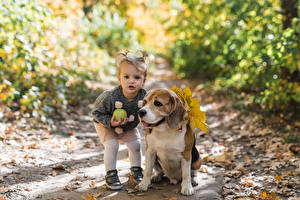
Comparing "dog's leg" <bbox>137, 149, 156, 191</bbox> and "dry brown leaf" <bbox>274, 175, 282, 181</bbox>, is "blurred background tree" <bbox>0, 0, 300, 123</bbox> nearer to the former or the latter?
"dry brown leaf" <bbox>274, 175, 282, 181</bbox>

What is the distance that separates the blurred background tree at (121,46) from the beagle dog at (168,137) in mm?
2565

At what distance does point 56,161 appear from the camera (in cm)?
435

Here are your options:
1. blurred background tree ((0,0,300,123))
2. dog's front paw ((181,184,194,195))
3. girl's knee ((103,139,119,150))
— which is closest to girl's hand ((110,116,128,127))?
girl's knee ((103,139,119,150))

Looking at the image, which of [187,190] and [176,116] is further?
[187,190]

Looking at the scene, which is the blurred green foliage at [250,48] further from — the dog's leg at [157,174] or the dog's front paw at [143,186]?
the dog's front paw at [143,186]

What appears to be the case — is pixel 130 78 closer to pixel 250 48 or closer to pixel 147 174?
pixel 147 174

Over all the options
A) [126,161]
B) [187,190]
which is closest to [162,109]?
[187,190]

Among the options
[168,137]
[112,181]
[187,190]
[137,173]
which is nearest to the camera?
[168,137]

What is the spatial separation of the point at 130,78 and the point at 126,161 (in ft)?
5.39

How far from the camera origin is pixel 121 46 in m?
11.8

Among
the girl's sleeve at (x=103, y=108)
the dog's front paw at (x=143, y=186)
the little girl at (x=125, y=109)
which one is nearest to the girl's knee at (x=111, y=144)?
the little girl at (x=125, y=109)

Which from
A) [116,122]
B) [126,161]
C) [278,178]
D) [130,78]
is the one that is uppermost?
[130,78]

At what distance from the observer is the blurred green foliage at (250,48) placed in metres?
5.31

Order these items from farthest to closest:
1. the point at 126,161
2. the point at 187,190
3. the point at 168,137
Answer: the point at 126,161 → the point at 187,190 → the point at 168,137
